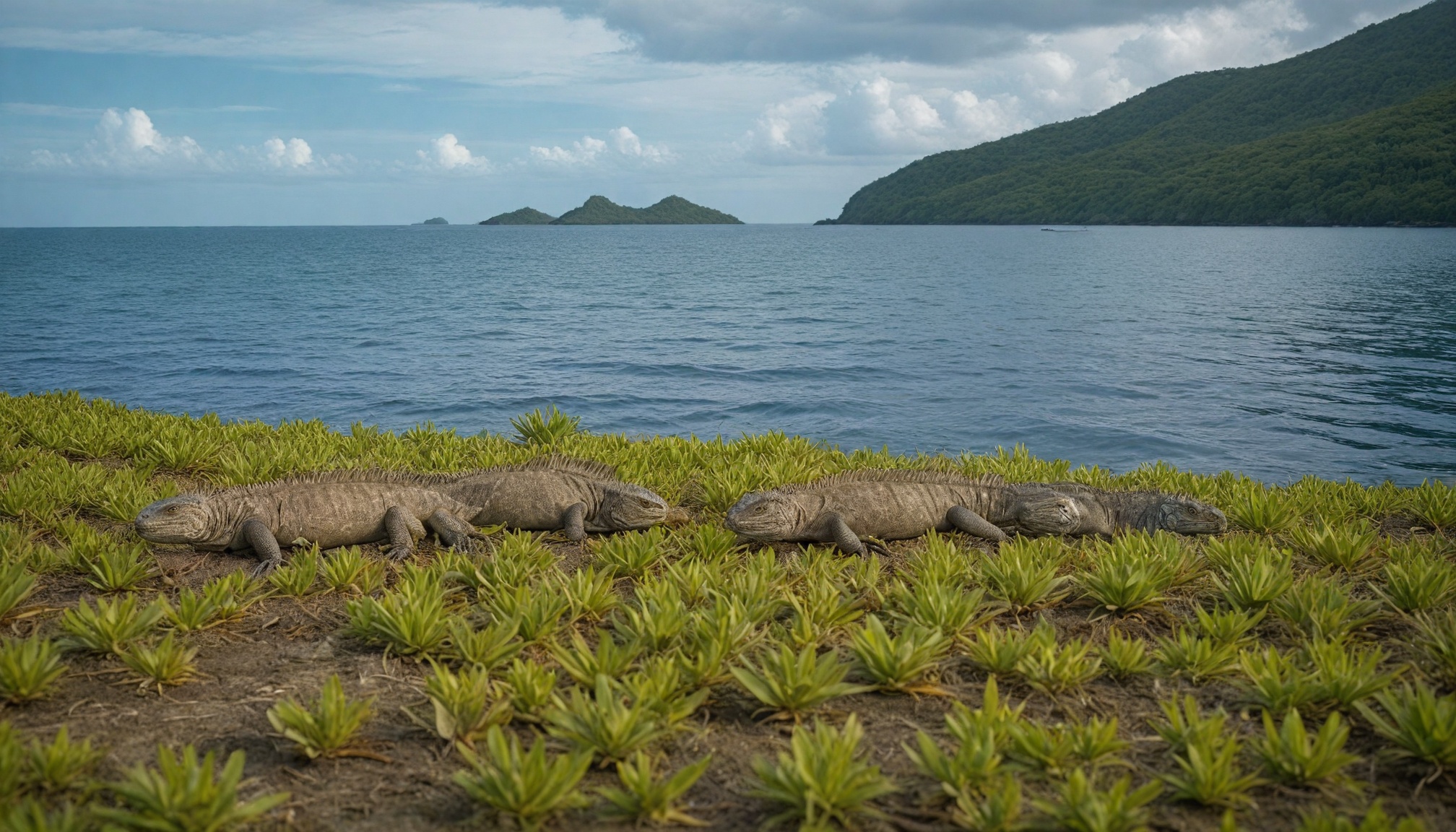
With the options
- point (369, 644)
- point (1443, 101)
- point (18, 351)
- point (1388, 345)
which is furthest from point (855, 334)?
point (1443, 101)

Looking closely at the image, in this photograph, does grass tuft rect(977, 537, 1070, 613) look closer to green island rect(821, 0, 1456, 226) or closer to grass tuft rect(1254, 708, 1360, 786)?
grass tuft rect(1254, 708, 1360, 786)

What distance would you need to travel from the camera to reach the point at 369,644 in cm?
484

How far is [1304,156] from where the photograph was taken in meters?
127

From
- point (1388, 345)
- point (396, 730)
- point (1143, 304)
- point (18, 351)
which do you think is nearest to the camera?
point (396, 730)

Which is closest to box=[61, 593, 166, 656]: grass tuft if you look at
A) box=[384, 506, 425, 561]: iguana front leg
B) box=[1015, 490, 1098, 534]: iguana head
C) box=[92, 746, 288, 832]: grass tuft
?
box=[92, 746, 288, 832]: grass tuft

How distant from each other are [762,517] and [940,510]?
1555 millimetres

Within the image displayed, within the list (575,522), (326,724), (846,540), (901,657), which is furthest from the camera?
(575,522)

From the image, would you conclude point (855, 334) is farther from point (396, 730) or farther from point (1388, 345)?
point (396, 730)

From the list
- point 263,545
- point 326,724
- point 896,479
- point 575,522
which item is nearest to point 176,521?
point 263,545

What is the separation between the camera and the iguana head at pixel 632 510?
22.7ft

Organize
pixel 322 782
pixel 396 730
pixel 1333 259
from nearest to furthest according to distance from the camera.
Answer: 1. pixel 322 782
2. pixel 396 730
3. pixel 1333 259

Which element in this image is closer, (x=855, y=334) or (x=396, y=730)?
(x=396, y=730)

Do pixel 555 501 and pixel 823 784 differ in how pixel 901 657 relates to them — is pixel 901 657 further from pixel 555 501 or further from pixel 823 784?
pixel 555 501

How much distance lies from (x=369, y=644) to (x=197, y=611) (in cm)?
97
